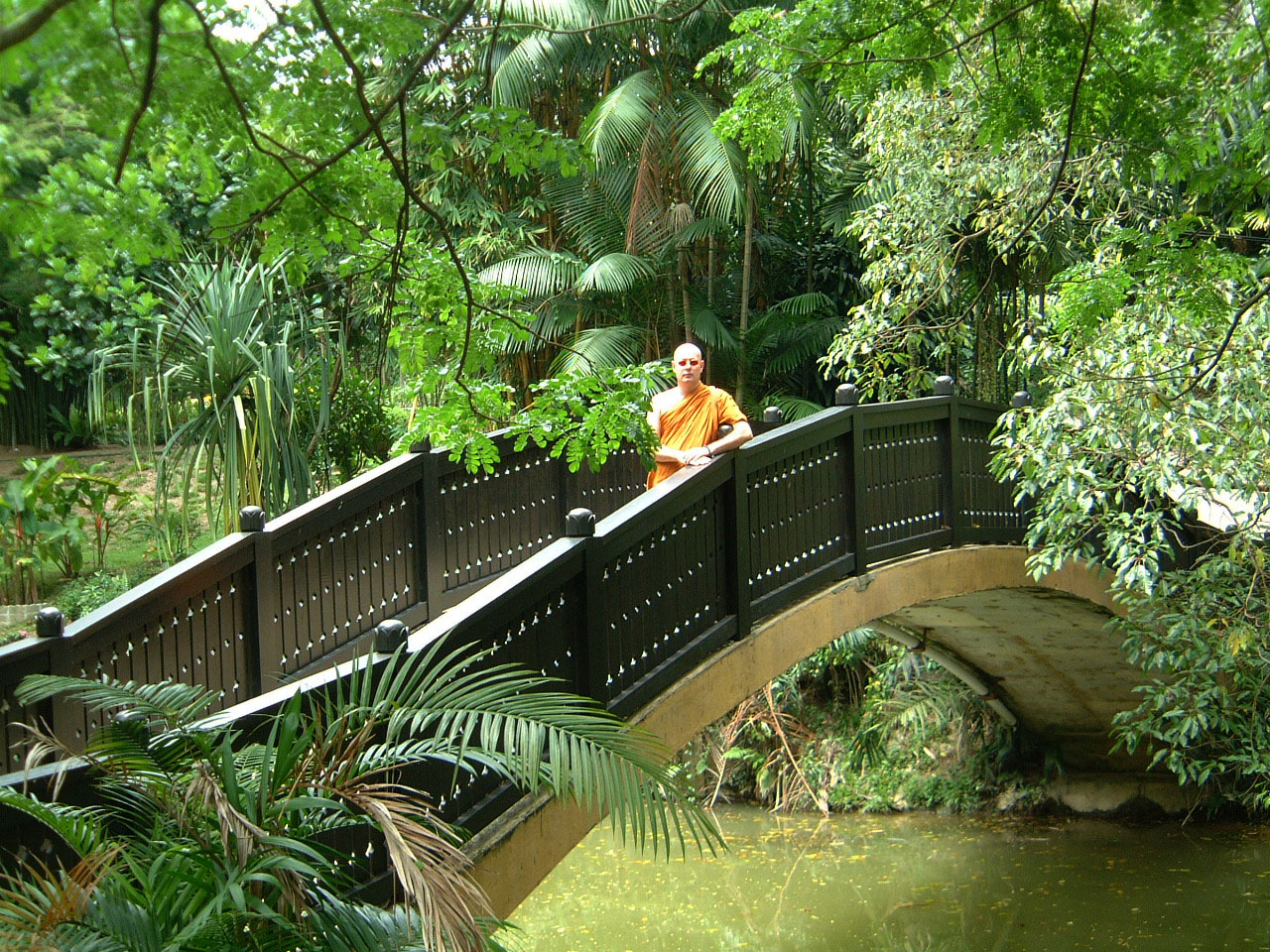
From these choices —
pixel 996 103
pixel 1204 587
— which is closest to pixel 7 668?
pixel 996 103

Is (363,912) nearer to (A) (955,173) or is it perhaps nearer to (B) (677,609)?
(B) (677,609)

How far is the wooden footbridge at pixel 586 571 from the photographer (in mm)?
5156

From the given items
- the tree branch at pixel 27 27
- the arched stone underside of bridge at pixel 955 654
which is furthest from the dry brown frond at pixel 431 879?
the tree branch at pixel 27 27

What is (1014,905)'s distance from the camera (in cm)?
998

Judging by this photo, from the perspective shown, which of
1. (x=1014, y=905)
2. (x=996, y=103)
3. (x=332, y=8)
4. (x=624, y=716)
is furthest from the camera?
(x=1014, y=905)

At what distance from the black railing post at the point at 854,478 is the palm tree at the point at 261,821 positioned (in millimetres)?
4028

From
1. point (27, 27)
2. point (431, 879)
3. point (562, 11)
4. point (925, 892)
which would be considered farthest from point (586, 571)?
point (562, 11)

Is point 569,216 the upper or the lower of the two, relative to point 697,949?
upper

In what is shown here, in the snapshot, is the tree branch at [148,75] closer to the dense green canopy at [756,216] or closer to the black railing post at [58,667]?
the dense green canopy at [756,216]

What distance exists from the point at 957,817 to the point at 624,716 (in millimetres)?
Result: 7754

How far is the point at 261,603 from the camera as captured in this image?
6055 mm

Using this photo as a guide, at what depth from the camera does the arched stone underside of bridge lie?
5.03m

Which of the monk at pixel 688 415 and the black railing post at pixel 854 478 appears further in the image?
the black railing post at pixel 854 478

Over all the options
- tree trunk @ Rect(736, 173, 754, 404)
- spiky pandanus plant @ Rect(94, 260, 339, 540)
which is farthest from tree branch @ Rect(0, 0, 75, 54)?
tree trunk @ Rect(736, 173, 754, 404)
